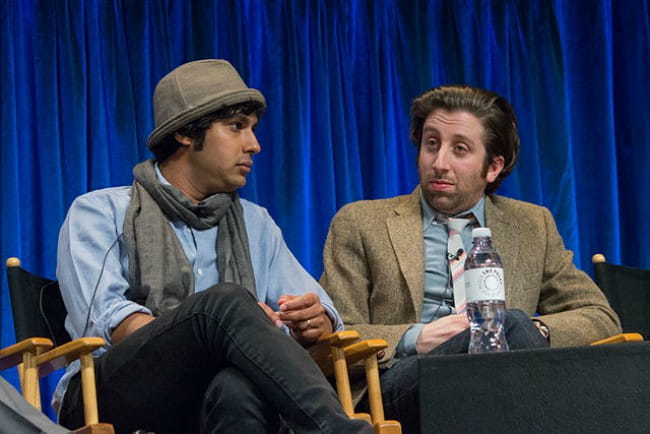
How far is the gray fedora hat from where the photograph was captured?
2.47 m

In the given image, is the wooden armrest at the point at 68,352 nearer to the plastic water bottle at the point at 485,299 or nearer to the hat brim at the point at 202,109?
the hat brim at the point at 202,109

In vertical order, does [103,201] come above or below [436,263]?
above

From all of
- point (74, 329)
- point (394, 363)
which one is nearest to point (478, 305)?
point (394, 363)

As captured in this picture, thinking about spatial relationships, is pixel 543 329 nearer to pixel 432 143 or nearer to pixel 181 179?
pixel 432 143

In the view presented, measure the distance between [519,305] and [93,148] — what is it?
1.39 m

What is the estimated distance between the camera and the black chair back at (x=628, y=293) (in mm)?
2916

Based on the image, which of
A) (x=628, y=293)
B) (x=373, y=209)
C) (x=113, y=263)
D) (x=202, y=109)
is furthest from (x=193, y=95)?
(x=628, y=293)

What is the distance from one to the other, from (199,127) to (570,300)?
1062 mm

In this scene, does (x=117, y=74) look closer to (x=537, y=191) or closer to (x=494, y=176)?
(x=494, y=176)

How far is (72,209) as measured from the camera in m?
2.42

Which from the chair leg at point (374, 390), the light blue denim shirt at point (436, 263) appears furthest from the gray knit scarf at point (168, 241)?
the light blue denim shirt at point (436, 263)

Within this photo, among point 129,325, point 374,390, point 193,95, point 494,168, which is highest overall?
point 193,95

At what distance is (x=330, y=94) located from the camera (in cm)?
350

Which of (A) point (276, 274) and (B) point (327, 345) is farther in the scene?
(A) point (276, 274)
